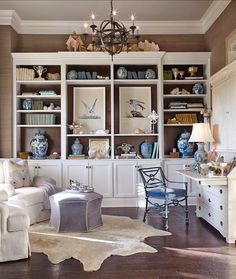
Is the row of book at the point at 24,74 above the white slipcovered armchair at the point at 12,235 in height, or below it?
above

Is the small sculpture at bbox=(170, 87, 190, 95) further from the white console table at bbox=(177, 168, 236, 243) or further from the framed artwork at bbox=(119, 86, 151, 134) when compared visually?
Answer: the white console table at bbox=(177, 168, 236, 243)

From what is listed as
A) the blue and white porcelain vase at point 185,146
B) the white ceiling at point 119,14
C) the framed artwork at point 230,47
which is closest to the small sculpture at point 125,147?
the blue and white porcelain vase at point 185,146

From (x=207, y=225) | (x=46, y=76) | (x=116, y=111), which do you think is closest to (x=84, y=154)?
(x=116, y=111)

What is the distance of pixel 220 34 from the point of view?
555 centimetres

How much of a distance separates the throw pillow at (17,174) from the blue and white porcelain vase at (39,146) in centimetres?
85

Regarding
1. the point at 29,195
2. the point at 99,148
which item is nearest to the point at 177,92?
the point at 99,148

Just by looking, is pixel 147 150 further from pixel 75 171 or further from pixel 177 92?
pixel 75 171

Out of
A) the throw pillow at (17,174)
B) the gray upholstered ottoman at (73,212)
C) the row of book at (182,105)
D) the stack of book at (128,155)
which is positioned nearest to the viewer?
the gray upholstered ottoman at (73,212)

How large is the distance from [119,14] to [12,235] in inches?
170

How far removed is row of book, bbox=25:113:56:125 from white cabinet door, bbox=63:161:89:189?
861mm

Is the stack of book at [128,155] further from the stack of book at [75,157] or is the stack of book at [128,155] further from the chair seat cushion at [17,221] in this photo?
the chair seat cushion at [17,221]

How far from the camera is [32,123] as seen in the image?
20.3 feet

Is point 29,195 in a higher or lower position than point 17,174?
lower

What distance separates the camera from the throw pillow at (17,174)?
502 cm
